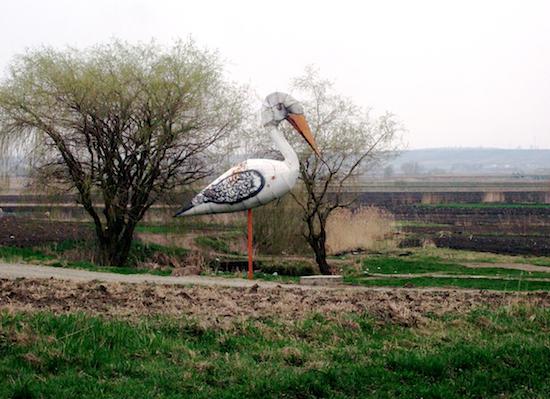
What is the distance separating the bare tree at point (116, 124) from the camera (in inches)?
943

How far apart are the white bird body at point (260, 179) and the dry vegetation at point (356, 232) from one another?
10.5m

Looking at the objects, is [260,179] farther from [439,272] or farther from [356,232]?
[356,232]

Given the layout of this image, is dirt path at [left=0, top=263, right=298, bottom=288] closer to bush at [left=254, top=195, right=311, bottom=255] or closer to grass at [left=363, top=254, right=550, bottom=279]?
grass at [left=363, top=254, right=550, bottom=279]

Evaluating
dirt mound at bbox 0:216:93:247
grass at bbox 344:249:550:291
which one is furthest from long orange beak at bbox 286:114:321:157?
dirt mound at bbox 0:216:93:247

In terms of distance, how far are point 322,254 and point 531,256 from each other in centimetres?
863

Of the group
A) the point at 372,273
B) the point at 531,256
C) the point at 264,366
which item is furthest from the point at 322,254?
the point at 264,366

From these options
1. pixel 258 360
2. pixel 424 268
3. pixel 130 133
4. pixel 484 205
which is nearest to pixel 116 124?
pixel 130 133

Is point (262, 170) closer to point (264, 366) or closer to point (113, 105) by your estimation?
point (113, 105)

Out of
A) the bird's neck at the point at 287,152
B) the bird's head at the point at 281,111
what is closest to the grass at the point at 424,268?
the bird's neck at the point at 287,152

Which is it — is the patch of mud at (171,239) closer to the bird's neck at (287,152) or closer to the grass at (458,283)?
the bird's neck at (287,152)

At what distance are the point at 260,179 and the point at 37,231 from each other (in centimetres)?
1332

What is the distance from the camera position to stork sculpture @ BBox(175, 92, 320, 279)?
21.2 metres

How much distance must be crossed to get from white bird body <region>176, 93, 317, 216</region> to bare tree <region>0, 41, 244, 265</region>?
10.9ft

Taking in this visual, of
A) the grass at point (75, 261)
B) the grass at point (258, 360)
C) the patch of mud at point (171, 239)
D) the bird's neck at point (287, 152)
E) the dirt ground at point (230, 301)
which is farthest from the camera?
the patch of mud at point (171, 239)
